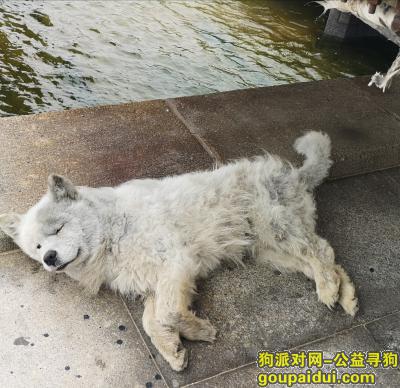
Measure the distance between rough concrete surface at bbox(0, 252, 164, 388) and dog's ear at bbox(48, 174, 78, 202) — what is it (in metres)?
0.64

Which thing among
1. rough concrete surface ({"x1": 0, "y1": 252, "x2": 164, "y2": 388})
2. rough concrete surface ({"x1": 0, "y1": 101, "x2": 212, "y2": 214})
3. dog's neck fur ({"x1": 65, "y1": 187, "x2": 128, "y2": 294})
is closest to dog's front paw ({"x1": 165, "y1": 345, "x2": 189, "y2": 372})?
rough concrete surface ({"x1": 0, "y1": 252, "x2": 164, "y2": 388})

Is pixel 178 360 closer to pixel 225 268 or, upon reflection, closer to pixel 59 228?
pixel 225 268

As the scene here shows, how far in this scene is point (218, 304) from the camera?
355 centimetres

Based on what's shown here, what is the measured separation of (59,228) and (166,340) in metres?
1.00

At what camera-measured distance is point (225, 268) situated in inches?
150

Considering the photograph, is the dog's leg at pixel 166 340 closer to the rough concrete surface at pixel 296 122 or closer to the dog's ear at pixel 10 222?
the dog's ear at pixel 10 222

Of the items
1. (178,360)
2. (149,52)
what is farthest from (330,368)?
(149,52)

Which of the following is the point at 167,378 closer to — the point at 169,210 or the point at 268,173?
the point at 169,210

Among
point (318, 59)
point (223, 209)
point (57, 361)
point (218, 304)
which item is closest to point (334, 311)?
point (218, 304)

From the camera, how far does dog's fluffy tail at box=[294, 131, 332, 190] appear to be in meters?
4.19

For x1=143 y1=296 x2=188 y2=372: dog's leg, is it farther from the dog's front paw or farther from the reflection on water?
the reflection on water

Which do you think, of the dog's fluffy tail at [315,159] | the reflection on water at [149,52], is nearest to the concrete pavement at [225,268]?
the dog's fluffy tail at [315,159]

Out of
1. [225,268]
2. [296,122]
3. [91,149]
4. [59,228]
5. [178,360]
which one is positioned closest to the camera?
[178,360]

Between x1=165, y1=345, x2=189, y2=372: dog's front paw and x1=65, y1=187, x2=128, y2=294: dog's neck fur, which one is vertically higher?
x1=65, y1=187, x2=128, y2=294: dog's neck fur
